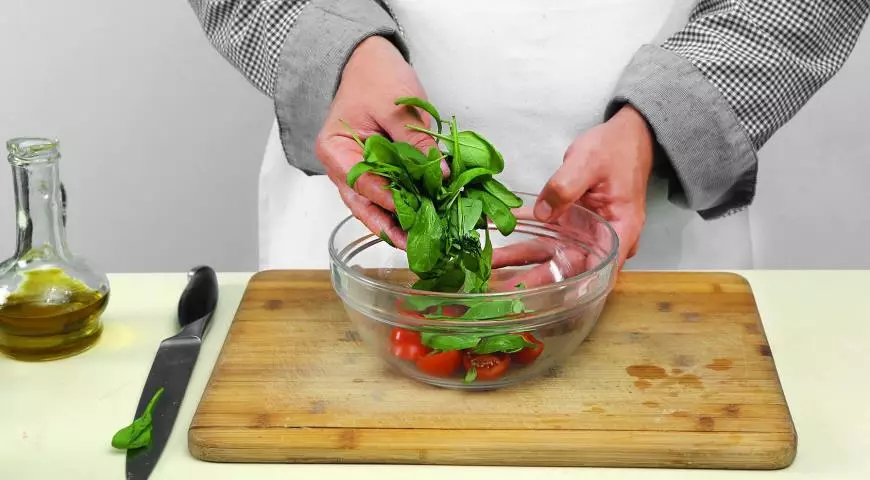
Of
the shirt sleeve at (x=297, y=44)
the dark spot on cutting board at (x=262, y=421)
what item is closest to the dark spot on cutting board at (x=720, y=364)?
the dark spot on cutting board at (x=262, y=421)

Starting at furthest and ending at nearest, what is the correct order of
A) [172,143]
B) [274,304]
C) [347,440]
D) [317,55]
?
[172,143], [317,55], [274,304], [347,440]

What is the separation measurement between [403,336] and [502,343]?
0.07m

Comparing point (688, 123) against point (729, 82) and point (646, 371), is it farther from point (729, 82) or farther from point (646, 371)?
point (646, 371)

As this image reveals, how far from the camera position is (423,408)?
0.74 m

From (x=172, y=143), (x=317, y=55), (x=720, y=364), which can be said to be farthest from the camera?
(x=172, y=143)

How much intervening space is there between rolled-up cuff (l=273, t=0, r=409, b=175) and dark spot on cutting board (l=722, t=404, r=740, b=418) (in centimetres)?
48

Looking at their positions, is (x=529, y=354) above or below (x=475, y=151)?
below

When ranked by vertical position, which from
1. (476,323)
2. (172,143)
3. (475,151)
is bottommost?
(172,143)

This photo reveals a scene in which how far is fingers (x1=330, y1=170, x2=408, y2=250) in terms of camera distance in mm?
809

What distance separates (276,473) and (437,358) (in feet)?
0.46

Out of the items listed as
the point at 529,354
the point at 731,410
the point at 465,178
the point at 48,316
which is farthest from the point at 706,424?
the point at 48,316

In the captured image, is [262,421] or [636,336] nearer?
[262,421]

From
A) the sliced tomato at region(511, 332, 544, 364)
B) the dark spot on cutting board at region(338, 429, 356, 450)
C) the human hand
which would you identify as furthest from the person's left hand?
the dark spot on cutting board at region(338, 429, 356, 450)

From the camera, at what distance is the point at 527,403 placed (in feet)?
2.46
